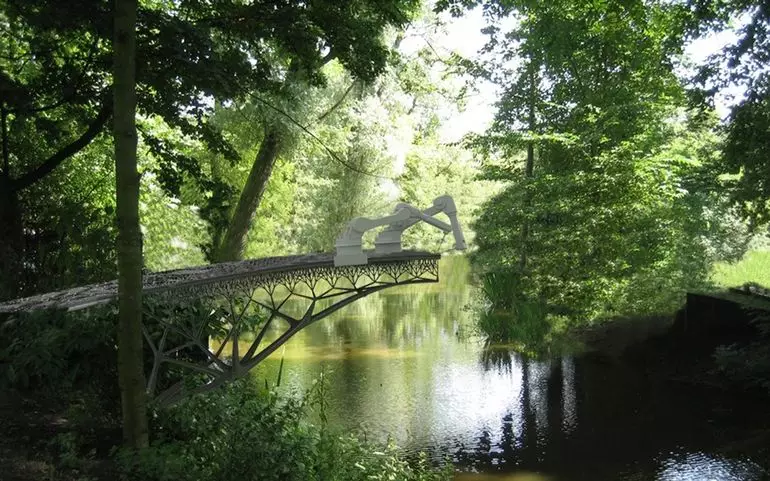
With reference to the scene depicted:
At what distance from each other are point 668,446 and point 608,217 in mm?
6179

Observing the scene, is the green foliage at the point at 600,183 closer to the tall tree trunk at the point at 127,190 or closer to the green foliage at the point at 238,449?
the green foliage at the point at 238,449

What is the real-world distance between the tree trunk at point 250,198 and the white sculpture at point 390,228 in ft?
23.8

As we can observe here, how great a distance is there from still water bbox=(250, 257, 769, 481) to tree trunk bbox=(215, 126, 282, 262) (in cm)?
316

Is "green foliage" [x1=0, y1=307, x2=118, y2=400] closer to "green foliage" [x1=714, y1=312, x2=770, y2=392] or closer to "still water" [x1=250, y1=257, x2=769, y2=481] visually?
"still water" [x1=250, y1=257, x2=769, y2=481]

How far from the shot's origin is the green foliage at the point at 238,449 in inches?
183

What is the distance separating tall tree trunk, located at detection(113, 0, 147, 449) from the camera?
4.60 meters

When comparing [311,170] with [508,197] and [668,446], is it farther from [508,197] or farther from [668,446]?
[668,446]

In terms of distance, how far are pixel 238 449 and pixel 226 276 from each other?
4.22 m

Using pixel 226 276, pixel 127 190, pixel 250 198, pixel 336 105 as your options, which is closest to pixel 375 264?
pixel 226 276

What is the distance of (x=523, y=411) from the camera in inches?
527

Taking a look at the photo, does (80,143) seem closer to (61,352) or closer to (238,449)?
(61,352)

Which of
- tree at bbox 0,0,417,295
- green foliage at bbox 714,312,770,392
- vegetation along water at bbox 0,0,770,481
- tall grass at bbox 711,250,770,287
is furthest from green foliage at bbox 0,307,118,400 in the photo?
tall grass at bbox 711,250,770,287

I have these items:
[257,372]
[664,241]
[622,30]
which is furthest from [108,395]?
[622,30]

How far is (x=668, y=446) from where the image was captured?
1135cm
